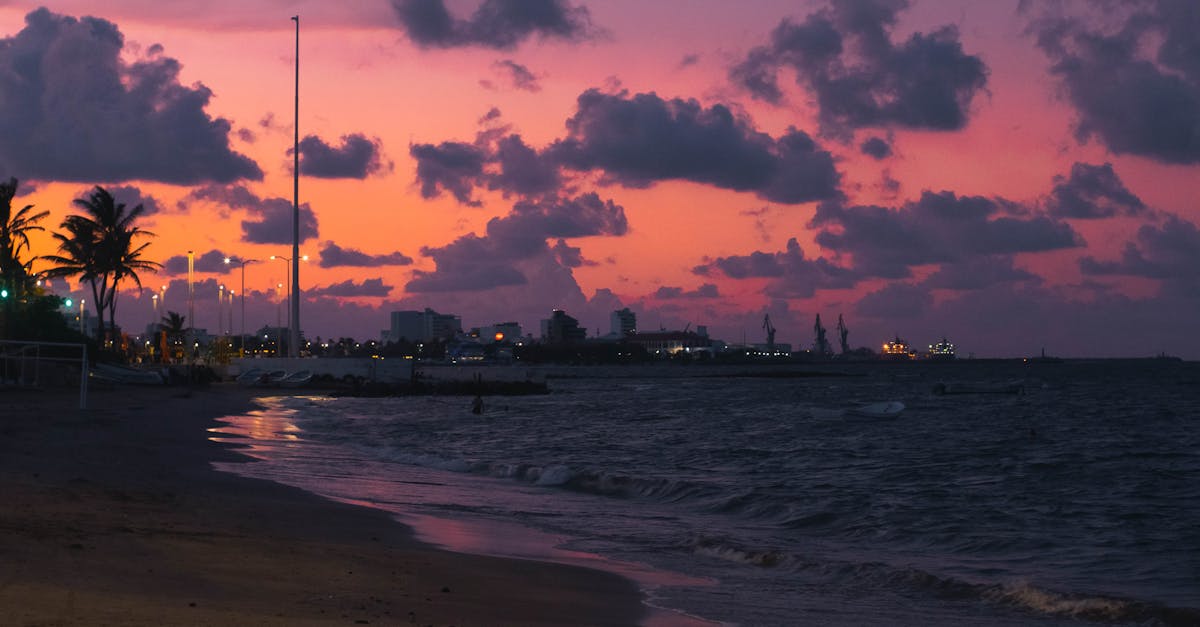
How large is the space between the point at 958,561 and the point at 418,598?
9.60 metres

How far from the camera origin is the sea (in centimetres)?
1384

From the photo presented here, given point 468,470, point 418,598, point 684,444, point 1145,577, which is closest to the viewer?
point 418,598

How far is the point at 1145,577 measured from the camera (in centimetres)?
1564

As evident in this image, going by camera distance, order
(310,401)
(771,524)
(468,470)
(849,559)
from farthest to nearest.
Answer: (310,401)
(468,470)
(771,524)
(849,559)

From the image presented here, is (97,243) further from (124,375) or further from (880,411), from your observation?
(880,411)

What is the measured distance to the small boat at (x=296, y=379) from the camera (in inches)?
3850

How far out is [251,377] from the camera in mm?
100625

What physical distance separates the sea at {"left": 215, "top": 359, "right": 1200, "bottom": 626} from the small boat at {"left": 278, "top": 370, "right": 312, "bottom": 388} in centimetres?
4568

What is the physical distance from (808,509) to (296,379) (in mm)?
82767

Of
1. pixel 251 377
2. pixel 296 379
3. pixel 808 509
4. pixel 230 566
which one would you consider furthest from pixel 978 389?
pixel 230 566

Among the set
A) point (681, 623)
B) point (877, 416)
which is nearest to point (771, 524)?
point (681, 623)

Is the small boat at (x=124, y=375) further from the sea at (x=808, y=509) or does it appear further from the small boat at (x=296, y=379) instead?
the sea at (x=808, y=509)

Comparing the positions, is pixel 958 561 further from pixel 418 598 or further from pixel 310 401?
pixel 310 401

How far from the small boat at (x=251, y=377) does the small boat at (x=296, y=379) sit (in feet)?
7.40
